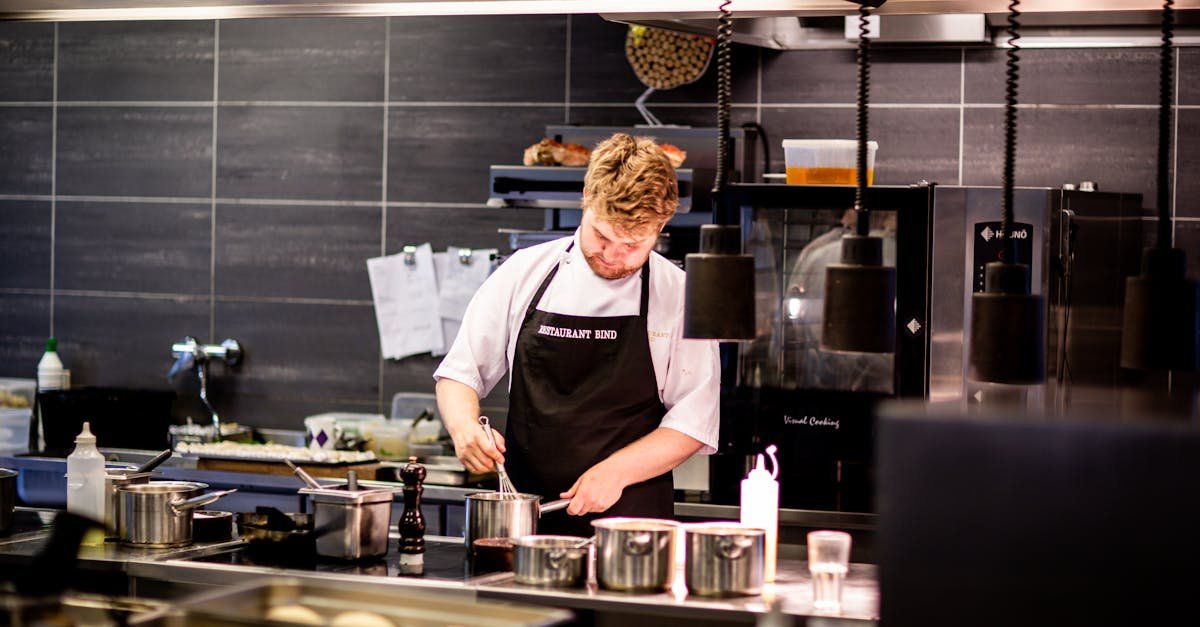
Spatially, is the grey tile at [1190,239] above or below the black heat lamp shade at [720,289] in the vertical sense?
above

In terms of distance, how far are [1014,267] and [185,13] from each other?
6.42ft

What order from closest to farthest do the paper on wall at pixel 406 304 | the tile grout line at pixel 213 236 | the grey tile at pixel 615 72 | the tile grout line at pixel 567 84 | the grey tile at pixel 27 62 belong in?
the grey tile at pixel 615 72, the tile grout line at pixel 567 84, the paper on wall at pixel 406 304, the tile grout line at pixel 213 236, the grey tile at pixel 27 62

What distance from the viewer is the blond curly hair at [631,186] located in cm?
331

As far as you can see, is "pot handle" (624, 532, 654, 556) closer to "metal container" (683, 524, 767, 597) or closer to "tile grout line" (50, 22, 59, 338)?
"metal container" (683, 524, 767, 597)

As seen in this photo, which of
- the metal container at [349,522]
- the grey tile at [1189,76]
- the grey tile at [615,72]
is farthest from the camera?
the grey tile at [615,72]

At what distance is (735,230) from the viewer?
2.29m

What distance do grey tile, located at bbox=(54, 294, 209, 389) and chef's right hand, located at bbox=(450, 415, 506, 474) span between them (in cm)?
298

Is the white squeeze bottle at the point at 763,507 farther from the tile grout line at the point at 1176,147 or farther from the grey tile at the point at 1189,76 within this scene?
the grey tile at the point at 1189,76

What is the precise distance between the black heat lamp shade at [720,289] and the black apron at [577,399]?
4.14ft

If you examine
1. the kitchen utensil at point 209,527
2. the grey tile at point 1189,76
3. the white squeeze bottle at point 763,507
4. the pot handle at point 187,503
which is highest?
the grey tile at point 1189,76

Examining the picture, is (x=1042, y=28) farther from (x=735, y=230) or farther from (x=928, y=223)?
(x=735, y=230)

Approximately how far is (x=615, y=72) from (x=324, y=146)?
134 cm

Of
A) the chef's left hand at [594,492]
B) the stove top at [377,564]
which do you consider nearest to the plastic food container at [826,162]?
the chef's left hand at [594,492]

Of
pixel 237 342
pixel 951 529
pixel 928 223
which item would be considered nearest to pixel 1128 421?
pixel 951 529
